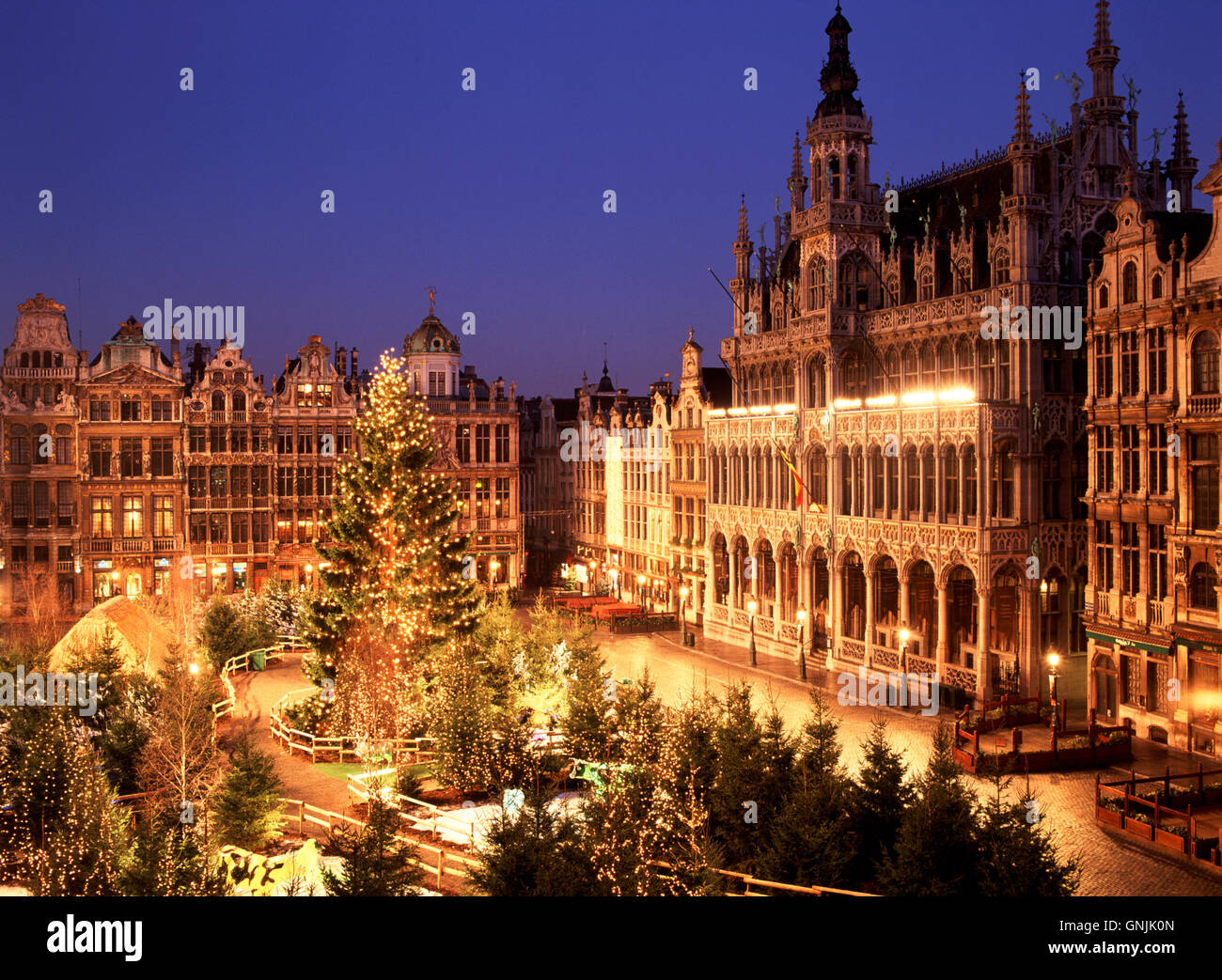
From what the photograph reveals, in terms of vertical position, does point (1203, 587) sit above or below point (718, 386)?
below

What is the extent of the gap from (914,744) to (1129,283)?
14.1 metres

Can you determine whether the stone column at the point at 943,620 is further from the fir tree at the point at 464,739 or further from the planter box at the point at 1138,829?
the fir tree at the point at 464,739

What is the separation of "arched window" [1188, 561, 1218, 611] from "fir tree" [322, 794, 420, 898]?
20.7 metres

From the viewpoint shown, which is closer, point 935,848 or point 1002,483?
point 935,848

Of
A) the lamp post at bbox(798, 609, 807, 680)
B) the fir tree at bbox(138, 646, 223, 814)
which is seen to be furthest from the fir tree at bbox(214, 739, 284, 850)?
the lamp post at bbox(798, 609, 807, 680)

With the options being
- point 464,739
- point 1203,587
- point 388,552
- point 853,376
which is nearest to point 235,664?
point 388,552

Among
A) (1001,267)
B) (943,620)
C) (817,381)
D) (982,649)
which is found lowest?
(982,649)

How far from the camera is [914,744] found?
98.2ft

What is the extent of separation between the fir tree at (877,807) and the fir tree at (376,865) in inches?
306

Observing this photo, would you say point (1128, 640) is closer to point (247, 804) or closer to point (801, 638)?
point (801, 638)

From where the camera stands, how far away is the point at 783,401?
156 feet

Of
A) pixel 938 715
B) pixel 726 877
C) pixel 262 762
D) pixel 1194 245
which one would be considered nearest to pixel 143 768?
pixel 262 762

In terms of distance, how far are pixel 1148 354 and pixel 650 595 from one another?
113 ft

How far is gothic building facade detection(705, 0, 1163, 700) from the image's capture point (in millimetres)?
35188
